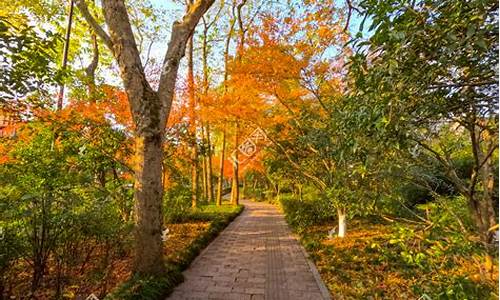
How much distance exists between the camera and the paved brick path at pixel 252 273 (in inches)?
179

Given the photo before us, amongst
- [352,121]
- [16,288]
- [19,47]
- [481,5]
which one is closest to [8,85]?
[19,47]

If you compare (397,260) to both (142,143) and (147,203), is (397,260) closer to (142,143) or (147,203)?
(147,203)

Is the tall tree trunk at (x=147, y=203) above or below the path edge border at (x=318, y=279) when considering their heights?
above

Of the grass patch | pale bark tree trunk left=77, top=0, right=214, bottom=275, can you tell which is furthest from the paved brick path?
pale bark tree trunk left=77, top=0, right=214, bottom=275

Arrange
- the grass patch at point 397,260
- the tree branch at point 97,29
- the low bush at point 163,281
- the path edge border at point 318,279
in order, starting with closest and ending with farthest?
the grass patch at point 397,260 → the low bush at point 163,281 → the path edge border at point 318,279 → the tree branch at point 97,29

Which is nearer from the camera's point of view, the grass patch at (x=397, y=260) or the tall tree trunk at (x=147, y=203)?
the grass patch at (x=397, y=260)

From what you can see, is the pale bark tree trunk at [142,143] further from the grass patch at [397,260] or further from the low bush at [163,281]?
the grass patch at [397,260]

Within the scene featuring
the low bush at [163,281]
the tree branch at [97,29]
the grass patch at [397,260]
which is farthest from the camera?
the tree branch at [97,29]

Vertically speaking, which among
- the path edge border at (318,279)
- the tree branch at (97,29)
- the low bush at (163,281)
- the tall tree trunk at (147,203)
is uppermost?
the tree branch at (97,29)

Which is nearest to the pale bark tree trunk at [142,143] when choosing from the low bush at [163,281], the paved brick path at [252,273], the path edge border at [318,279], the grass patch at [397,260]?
the low bush at [163,281]

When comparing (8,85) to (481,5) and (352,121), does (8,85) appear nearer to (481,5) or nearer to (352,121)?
(352,121)

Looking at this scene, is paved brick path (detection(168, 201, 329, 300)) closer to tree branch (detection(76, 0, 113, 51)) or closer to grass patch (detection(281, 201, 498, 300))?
grass patch (detection(281, 201, 498, 300))

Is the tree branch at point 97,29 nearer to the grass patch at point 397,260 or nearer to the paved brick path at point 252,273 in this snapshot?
the paved brick path at point 252,273

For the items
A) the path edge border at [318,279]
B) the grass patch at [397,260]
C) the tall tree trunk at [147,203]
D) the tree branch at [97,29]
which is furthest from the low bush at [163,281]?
the tree branch at [97,29]
